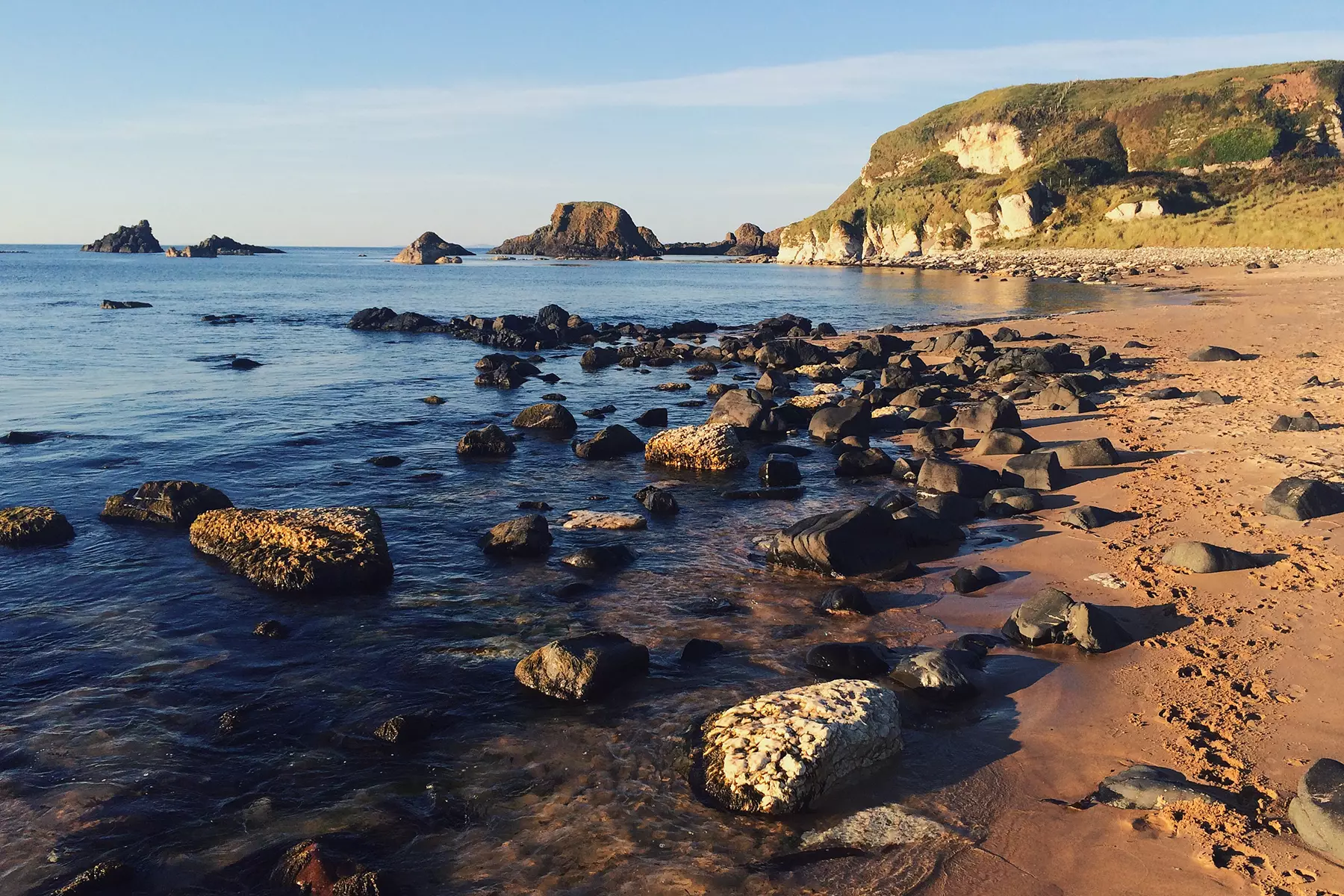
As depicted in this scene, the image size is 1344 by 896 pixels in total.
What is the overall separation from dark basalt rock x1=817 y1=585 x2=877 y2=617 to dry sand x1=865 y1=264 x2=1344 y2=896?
2.90 feet

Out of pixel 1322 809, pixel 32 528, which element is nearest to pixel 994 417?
pixel 1322 809

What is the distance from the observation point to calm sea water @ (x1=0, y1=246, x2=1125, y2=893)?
7.21 metres

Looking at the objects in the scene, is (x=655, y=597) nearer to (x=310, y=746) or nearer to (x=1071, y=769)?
(x=310, y=746)

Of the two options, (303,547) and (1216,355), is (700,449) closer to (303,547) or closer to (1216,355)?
(303,547)

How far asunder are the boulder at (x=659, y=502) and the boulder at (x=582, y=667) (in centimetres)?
677

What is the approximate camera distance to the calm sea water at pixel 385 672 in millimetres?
7211

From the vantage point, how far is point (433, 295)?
3605 inches

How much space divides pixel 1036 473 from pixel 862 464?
3.74 m

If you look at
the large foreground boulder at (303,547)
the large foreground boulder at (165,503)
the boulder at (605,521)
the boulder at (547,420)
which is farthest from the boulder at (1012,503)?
the large foreground boulder at (165,503)

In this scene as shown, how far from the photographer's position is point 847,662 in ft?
33.3

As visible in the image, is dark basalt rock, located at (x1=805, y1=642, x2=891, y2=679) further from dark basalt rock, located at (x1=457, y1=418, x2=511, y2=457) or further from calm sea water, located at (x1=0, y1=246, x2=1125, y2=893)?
dark basalt rock, located at (x1=457, y1=418, x2=511, y2=457)

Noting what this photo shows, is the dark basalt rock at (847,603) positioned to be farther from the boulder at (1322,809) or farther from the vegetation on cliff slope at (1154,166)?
the vegetation on cliff slope at (1154,166)

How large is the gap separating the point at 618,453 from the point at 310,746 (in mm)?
13625

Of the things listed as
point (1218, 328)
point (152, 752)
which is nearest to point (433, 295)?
point (1218, 328)
